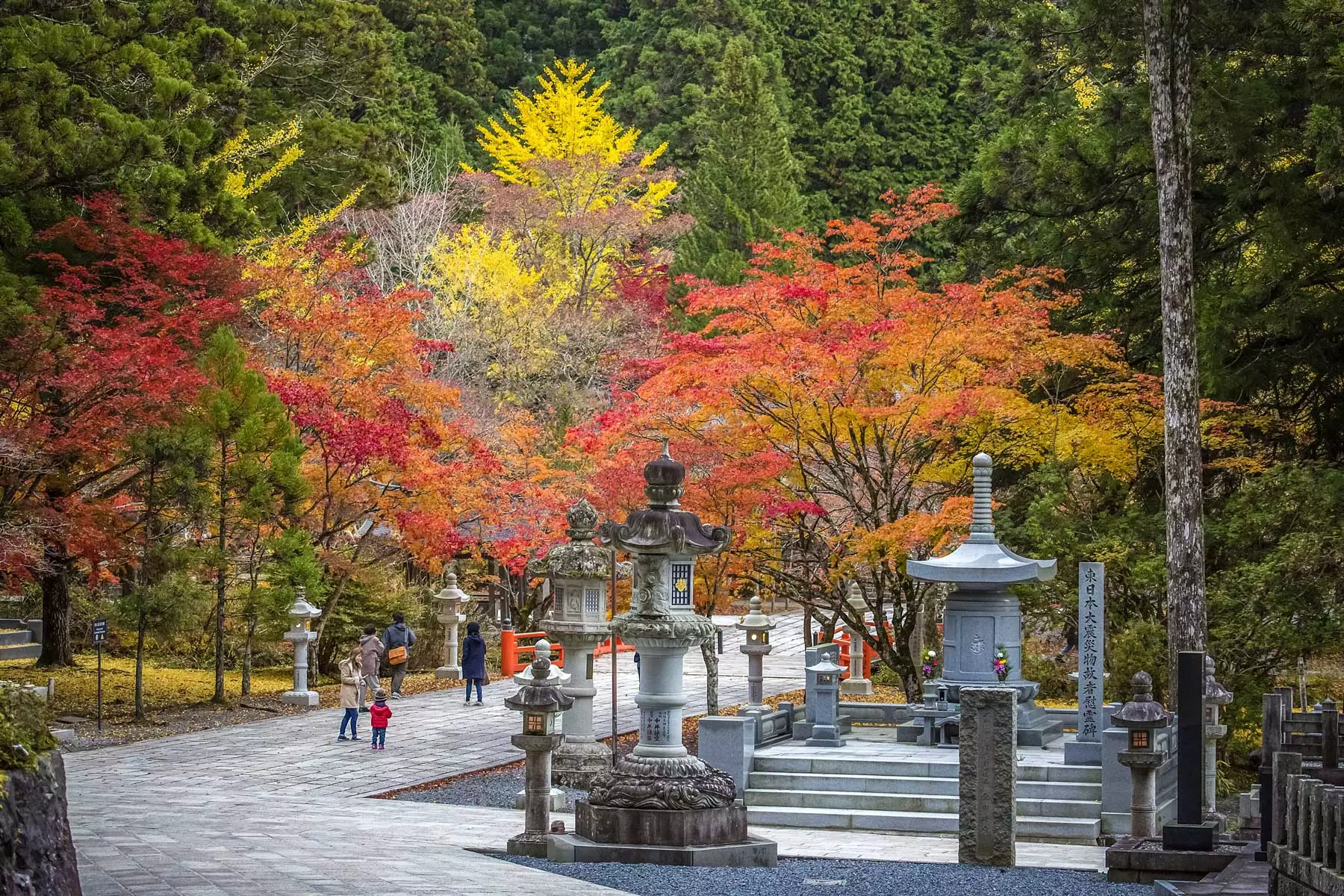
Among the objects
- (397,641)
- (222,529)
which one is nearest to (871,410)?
(397,641)

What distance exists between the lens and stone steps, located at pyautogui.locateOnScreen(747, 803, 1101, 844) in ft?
53.0

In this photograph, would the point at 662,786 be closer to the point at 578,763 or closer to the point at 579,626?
the point at 578,763

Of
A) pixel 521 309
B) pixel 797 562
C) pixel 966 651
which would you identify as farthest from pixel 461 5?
pixel 966 651

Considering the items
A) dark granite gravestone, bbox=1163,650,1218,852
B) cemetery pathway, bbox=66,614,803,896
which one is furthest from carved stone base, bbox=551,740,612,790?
dark granite gravestone, bbox=1163,650,1218,852

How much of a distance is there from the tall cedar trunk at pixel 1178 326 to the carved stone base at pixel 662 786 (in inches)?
270

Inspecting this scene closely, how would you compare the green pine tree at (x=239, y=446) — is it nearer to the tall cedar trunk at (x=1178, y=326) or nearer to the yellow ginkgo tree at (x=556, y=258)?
the tall cedar trunk at (x=1178, y=326)

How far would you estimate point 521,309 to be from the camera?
1492 inches

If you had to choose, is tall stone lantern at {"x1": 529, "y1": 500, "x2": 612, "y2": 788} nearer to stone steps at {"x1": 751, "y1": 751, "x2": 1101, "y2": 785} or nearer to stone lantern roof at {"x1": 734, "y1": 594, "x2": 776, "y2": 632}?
stone steps at {"x1": 751, "y1": 751, "x2": 1101, "y2": 785}

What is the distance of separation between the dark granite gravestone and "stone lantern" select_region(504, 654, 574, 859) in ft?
17.2

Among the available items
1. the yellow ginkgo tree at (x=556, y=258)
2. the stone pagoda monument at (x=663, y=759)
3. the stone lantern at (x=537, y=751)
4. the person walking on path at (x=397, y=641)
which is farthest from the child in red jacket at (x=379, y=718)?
the yellow ginkgo tree at (x=556, y=258)

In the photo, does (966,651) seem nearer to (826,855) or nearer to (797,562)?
(797,562)

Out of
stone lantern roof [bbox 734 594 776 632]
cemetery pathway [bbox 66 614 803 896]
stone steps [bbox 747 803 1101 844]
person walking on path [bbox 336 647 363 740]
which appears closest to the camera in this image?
cemetery pathway [bbox 66 614 803 896]

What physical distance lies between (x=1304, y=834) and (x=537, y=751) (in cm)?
661

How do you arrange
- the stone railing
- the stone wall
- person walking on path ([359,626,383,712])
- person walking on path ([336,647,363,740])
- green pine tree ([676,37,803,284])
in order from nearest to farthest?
1. the stone wall
2. the stone railing
3. person walking on path ([336,647,363,740])
4. person walking on path ([359,626,383,712])
5. green pine tree ([676,37,803,284])
